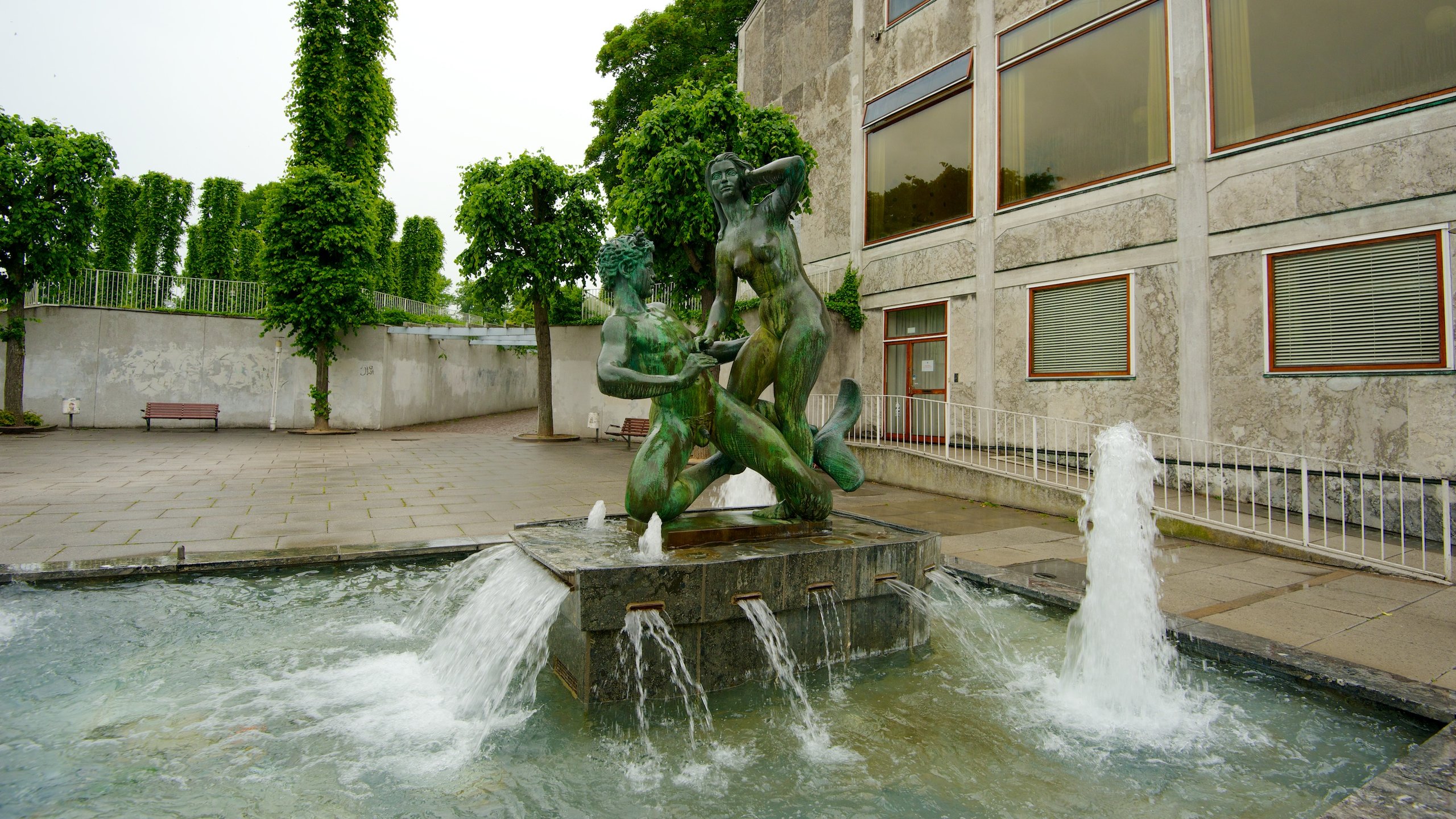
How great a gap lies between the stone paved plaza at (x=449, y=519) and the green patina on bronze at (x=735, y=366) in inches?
104

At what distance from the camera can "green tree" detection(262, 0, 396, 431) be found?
1833 centimetres

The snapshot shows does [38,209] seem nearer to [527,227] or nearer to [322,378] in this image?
[322,378]

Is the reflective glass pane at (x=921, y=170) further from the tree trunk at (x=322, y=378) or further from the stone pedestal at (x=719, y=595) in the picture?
the tree trunk at (x=322, y=378)

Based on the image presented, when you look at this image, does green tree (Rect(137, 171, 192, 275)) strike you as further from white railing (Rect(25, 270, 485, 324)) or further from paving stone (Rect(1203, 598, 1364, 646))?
paving stone (Rect(1203, 598, 1364, 646))

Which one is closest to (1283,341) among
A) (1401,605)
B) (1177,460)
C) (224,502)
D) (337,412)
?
(1177,460)

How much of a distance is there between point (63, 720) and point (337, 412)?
775 inches

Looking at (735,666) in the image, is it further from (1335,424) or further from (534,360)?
(534,360)

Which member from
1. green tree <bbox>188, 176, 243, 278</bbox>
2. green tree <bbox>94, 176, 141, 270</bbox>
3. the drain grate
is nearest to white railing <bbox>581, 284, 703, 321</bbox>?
the drain grate

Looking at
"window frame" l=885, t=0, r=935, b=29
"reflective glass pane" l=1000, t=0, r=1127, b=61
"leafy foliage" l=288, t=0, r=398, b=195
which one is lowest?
"reflective glass pane" l=1000, t=0, r=1127, b=61

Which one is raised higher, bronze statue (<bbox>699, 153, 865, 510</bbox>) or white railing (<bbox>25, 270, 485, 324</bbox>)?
white railing (<bbox>25, 270, 485, 324</bbox>)

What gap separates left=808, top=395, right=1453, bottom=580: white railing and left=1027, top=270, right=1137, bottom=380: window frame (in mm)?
690

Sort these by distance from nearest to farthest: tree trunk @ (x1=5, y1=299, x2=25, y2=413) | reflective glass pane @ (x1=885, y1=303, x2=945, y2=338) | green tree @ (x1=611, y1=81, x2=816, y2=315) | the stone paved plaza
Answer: the stone paved plaza → green tree @ (x1=611, y1=81, x2=816, y2=315) → reflective glass pane @ (x1=885, y1=303, x2=945, y2=338) → tree trunk @ (x1=5, y1=299, x2=25, y2=413)

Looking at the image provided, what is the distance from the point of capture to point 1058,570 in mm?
5508

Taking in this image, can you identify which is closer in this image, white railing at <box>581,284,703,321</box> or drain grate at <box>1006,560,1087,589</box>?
drain grate at <box>1006,560,1087,589</box>
